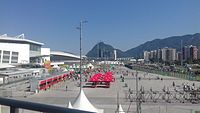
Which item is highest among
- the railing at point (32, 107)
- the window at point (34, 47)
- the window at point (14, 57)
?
the window at point (34, 47)

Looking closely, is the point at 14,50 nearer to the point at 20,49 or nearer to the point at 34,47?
the point at 20,49

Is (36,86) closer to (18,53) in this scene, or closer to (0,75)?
(0,75)

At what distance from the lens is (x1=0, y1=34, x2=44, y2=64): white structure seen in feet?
334

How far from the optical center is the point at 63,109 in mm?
2613

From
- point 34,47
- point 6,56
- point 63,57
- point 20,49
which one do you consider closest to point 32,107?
point 6,56

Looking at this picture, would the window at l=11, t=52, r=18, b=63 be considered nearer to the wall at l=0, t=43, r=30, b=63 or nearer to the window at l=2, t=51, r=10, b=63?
the wall at l=0, t=43, r=30, b=63

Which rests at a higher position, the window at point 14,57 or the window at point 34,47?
the window at point 34,47

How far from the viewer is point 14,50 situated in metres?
107

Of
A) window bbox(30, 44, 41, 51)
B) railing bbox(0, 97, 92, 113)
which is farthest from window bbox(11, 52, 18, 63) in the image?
railing bbox(0, 97, 92, 113)

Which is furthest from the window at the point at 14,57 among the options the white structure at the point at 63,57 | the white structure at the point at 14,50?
the white structure at the point at 63,57

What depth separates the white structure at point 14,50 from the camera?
334ft

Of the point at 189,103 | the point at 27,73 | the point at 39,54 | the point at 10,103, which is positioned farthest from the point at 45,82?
the point at 39,54

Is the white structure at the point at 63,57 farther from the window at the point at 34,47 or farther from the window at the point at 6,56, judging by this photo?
the window at the point at 6,56

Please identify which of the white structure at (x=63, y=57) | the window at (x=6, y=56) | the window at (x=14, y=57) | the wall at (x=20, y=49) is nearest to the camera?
the window at (x=6, y=56)
